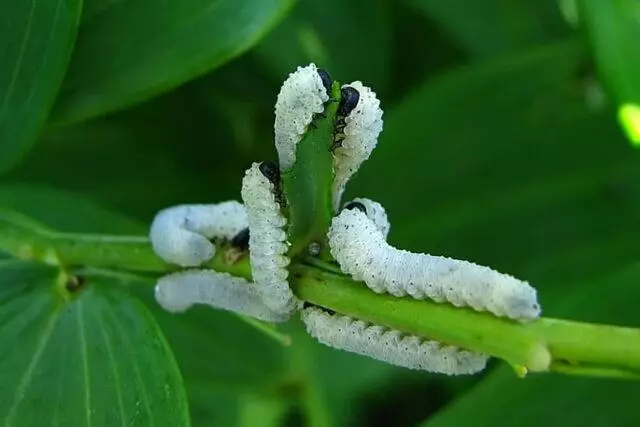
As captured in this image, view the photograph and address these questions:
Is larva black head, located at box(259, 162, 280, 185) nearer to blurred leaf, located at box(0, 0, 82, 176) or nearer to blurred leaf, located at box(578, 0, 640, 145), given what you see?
blurred leaf, located at box(0, 0, 82, 176)

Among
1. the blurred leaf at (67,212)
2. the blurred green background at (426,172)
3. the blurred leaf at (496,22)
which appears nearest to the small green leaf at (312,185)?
the blurred green background at (426,172)

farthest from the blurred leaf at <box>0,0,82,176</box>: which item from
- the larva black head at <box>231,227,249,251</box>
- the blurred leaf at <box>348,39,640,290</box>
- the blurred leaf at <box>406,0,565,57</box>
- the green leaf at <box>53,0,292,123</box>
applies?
the blurred leaf at <box>406,0,565,57</box>

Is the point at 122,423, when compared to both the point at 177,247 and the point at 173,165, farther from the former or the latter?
the point at 173,165

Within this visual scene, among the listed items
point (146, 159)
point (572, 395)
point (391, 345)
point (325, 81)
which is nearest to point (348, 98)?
point (325, 81)

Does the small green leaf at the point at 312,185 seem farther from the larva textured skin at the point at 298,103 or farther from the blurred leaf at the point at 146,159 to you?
the blurred leaf at the point at 146,159

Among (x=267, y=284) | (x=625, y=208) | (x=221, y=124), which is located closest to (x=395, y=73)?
(x=221, y=124)

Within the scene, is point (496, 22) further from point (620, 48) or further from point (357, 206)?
point (357, 206)
